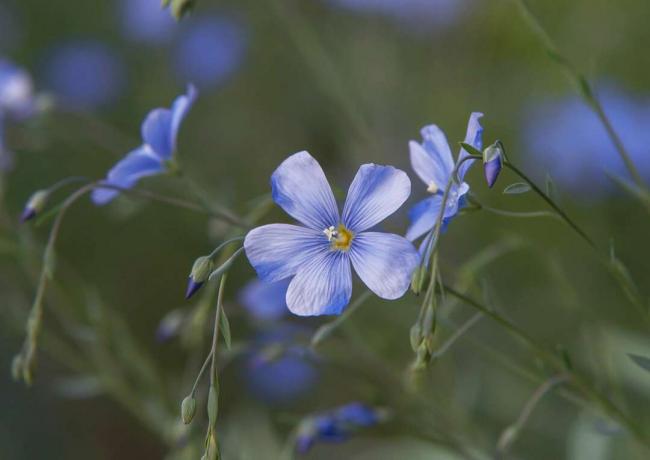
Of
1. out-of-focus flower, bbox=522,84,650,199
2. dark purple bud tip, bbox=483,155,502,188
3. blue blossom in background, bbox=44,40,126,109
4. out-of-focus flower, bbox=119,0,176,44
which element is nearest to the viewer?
dark purple bud tip, bbox=483,155,502,188

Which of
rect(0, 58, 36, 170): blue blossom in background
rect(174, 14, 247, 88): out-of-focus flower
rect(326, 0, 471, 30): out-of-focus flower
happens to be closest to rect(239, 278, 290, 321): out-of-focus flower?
rect(0, 58, 36, 170): blue blossom in background

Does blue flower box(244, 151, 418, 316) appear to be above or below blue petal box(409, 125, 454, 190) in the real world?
above

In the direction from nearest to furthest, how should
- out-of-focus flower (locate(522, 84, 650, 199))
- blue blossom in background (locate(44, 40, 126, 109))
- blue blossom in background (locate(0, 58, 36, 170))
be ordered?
1. blue blossom in background (locate(0, 58, 36, 170))
2. out-of-focus flower (locate(522, 84, 650, 199))
3. blue blossom in background (locate(44, 40, 126, 109))

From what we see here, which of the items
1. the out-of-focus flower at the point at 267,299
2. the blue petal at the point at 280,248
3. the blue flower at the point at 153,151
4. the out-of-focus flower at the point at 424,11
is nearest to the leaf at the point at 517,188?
the blue petal at the point at 280,248

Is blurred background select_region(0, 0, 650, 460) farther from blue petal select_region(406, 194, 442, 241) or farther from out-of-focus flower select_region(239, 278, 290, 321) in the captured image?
blue petal select_region(406, 194, 442, 241)

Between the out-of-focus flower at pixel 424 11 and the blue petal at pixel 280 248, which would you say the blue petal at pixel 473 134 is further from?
the out-of-focus flower at pixel 424 11

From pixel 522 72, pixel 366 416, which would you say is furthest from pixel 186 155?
pixel 366 416
